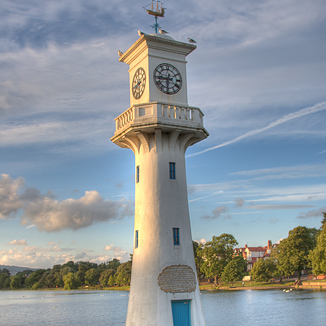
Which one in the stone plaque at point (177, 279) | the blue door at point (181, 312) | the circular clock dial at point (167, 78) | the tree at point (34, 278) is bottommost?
the blue door at point (181, 312)

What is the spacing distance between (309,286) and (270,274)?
1422cm

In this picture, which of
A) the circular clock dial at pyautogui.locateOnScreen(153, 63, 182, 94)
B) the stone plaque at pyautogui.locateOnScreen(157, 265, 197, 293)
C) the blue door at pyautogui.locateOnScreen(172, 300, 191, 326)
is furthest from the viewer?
the circular clock dial at pyautogui.locateOnScreen(153, 63, 182, 94)

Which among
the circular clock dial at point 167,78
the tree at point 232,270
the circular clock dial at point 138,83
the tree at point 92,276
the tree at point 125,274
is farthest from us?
the tree at point 92,276

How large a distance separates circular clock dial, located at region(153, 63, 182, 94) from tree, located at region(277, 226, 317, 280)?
66.9 meters

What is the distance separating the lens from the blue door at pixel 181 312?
2042 cm

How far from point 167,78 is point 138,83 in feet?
5.50

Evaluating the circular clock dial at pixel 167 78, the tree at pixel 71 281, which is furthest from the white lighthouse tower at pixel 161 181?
the tree at pixel 71 281

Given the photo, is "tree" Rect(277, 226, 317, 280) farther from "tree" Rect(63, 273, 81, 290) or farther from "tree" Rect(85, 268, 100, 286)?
"tree" Rect(63, 273, 81, 290)

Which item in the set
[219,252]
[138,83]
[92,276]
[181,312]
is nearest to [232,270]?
[219,252]

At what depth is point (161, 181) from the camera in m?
22.2

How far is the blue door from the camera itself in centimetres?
2042

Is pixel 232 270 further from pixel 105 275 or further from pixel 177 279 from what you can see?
pixel 177 279

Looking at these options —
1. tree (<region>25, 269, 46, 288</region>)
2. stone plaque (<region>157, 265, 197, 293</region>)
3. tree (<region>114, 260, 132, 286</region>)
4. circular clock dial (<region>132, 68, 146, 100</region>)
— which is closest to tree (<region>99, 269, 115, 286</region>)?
tree (<region>114, 260, 132, 286</region>)

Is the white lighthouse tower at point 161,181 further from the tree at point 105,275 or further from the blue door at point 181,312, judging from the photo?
the tree at point 105,275
